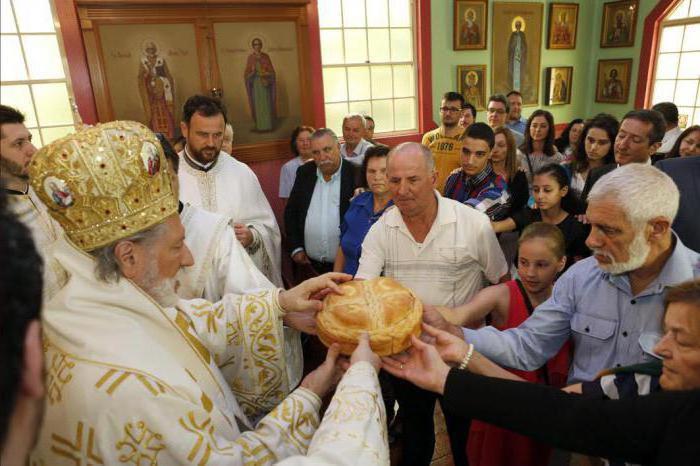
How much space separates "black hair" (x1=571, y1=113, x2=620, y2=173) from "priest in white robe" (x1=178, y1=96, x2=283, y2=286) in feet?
11.2

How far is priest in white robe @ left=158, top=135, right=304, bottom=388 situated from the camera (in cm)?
235

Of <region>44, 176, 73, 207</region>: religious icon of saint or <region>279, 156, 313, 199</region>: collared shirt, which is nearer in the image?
<region>44, 176, 73, 207</region>: religious icon of saint

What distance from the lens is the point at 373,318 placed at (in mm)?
1894

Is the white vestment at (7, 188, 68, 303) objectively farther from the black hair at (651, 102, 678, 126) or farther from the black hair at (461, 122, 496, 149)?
the black hair at (651, 102, 678, 126)

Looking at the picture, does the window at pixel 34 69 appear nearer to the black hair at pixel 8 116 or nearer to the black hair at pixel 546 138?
the black hair at pixel 8 116

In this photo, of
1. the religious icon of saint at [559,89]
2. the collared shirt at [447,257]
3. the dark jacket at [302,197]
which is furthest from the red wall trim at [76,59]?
the religious icon of saint at [559,89]

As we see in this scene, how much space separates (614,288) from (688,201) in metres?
1.17

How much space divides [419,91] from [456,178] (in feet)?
17.4

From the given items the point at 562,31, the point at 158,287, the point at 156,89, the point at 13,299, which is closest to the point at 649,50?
the point at 562,31

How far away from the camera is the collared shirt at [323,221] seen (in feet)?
14.8

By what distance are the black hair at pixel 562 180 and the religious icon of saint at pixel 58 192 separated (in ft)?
11.7

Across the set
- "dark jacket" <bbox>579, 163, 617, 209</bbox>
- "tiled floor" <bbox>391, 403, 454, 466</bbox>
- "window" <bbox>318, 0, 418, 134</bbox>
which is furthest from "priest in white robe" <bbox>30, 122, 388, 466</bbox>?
"window" <bbox>318, 0, 418, 134</bbox>

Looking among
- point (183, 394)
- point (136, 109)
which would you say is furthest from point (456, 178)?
point (136, 109)

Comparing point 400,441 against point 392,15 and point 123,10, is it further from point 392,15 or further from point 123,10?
point 392,15
